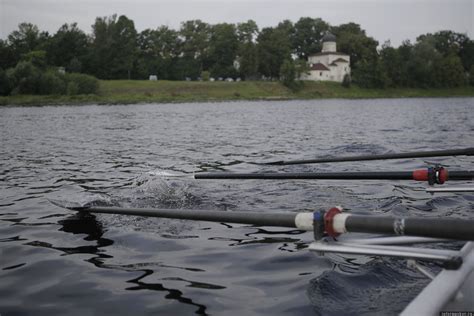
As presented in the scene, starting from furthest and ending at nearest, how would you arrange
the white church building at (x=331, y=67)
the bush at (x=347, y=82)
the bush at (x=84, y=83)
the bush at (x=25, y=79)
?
the white church building at (x=331, y=67), the bush at (x=347, y=82), the bush at (x=84, y=83), the bush at (x=25, y=79)

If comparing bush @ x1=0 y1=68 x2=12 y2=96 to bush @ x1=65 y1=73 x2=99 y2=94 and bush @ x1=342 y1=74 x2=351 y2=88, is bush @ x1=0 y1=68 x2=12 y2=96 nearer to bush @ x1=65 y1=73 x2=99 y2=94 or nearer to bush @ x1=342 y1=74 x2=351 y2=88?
bush @ x1=65 y1=73 x2=99 y2=94

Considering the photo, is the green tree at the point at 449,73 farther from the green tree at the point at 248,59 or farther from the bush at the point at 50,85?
the bush at the point at 50,85

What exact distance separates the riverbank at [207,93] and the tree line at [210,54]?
5007 millimetres

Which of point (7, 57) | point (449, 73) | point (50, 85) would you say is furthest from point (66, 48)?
point (449, 73)

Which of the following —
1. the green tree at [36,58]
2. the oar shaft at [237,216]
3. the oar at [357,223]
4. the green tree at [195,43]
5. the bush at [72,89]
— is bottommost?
the oar shaft at [237,216]

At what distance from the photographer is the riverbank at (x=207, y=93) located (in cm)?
7062

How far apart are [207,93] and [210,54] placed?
3401cm

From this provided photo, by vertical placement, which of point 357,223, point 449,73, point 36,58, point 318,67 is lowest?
point 357,223

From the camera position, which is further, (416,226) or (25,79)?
(25,79)

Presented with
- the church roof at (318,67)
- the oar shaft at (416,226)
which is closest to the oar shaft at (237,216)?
the oar shaft at (416,226)

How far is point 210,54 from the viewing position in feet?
394

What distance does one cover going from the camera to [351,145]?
18.2 metres

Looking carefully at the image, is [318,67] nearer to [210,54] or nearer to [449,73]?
[210,54]

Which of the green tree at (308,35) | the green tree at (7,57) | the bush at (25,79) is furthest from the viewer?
the green tree at (308,35)
